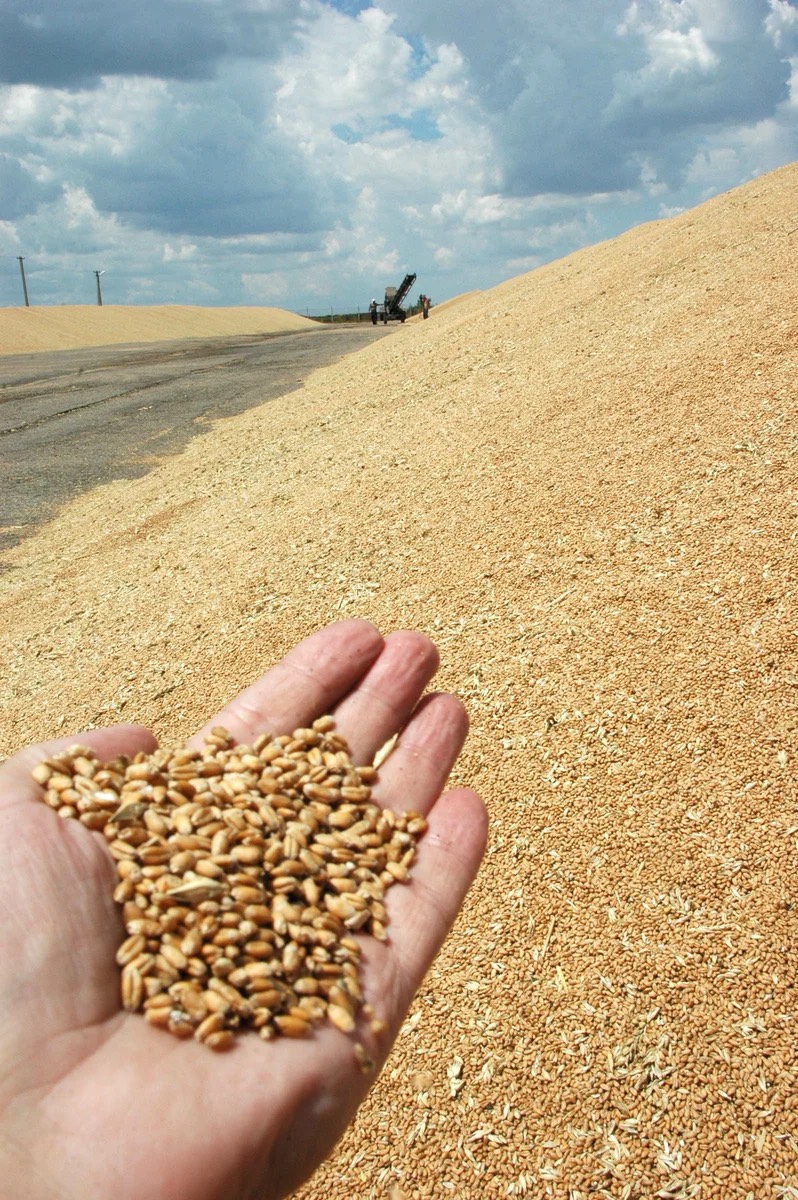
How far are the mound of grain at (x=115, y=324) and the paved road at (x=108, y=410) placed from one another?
12.4 m

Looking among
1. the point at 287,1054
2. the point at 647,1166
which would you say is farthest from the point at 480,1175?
the point at 287,1054

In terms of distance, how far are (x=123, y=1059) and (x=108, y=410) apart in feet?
40.9

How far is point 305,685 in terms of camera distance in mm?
2318

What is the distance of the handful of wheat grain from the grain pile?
75 centimetres

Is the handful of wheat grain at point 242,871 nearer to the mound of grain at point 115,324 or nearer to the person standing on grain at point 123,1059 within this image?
the person standing on grain at point 123,1059

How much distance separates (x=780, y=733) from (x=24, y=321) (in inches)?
1561

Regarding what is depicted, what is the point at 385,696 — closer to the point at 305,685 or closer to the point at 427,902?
the point at 305,685

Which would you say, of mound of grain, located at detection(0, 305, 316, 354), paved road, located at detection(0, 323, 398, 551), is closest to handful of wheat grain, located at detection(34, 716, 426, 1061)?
paved road, located at detection(0, 323, 398, 551)

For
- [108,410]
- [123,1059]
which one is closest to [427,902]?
[123,1059]

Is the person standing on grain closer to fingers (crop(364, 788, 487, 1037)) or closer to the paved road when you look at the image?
fingers (crop(364, 788, 487, 1037))

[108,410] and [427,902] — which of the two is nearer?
[427,902]

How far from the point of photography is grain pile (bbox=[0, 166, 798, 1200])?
2.17 metres

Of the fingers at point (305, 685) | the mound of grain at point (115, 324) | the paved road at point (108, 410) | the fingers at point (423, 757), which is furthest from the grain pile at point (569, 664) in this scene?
the mound of grain at point (115, 324)

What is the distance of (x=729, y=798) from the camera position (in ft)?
9.01
